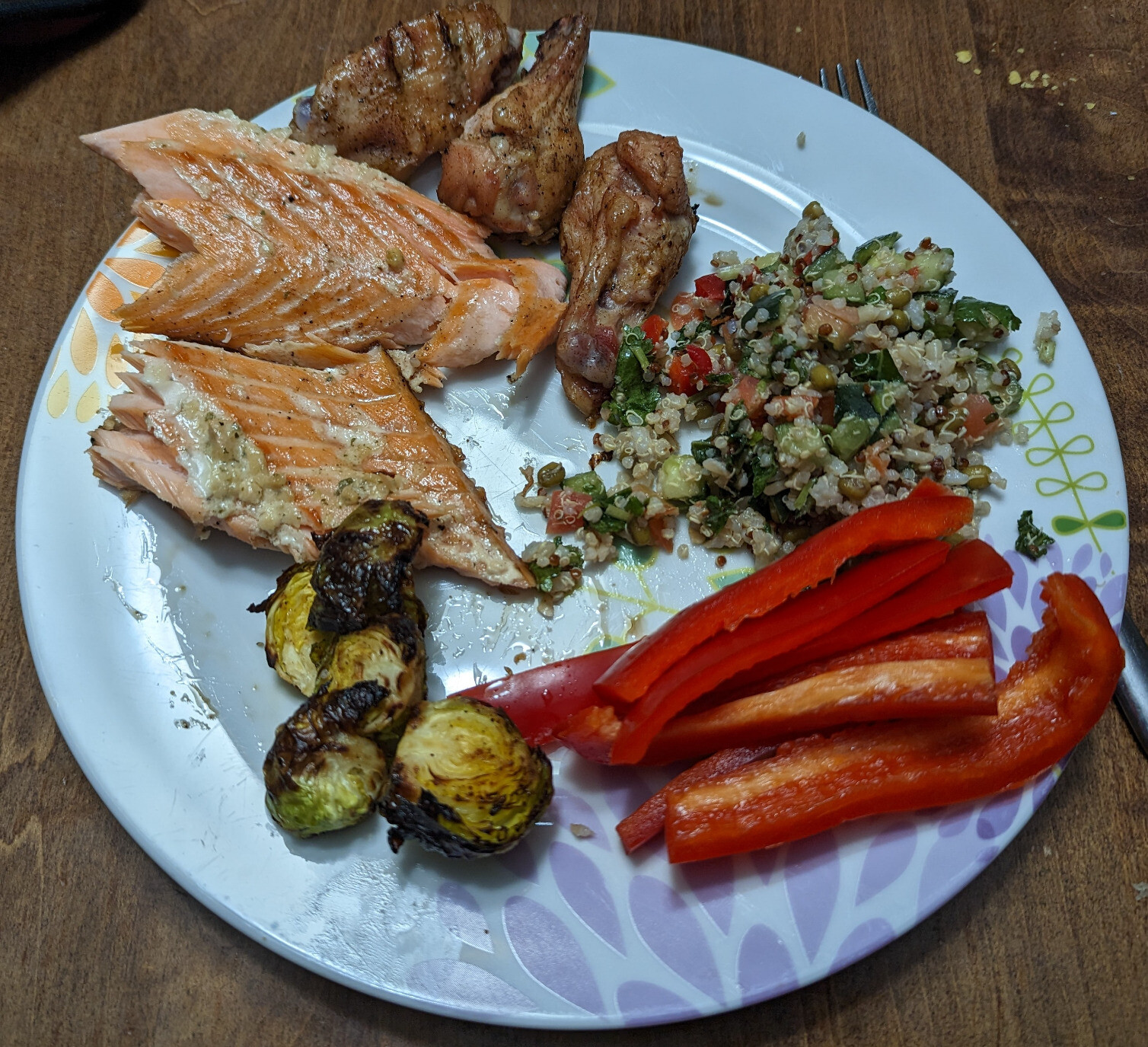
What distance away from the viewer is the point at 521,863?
243 centimetres

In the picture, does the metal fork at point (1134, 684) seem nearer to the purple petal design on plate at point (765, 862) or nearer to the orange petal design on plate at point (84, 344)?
the purple petal design on plate at point (765, 862)

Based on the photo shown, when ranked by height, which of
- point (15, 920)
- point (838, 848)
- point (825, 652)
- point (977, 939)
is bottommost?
point (977, 939)

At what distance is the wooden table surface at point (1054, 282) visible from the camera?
8.14ft

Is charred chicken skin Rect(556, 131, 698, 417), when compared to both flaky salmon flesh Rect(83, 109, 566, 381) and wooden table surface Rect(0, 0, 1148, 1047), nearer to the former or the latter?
flaky salmon flesh Rect(83, 109, 566, 381)

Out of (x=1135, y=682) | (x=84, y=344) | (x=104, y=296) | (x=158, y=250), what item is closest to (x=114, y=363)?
(x=84, y=344)

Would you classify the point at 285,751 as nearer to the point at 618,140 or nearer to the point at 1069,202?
the point at 618,140

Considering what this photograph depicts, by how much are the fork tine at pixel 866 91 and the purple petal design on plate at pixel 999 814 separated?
2.59 m

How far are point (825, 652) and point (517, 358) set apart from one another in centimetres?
149

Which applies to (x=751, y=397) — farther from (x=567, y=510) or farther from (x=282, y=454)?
(x=282, y=454)

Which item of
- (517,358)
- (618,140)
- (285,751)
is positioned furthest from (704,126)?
(285,751)

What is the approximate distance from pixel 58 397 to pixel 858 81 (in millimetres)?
3466

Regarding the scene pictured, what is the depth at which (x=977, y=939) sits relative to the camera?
8.29 ft

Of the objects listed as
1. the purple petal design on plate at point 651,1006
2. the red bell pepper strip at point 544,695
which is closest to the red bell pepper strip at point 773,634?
the red bell pepper strip at point 544,695

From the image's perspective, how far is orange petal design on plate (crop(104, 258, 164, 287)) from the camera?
122 inches
